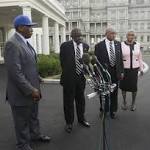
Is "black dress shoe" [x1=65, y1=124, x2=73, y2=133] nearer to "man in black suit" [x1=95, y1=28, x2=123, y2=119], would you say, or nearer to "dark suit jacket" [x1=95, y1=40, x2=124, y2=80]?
"man in black suit" [x1=95, y1=28, x2=123, y2=119]

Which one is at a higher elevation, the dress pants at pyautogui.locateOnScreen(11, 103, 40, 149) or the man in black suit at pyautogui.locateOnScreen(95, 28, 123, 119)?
the man in black suit at pyautogui.locateOnScreen(95, 28, 123, 119)

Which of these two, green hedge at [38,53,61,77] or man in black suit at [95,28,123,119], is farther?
green hedge at [38,53,61,77]

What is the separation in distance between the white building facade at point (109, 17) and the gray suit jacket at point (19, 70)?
89.6 m

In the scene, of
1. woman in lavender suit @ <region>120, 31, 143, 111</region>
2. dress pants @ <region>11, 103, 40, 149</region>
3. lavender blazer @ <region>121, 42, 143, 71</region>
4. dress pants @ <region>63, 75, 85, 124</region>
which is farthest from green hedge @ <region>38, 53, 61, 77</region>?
dress pants @ <region>11, 103, 40, 149</region>

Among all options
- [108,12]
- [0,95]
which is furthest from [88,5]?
[0,95]

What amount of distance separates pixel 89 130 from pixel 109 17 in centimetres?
9279

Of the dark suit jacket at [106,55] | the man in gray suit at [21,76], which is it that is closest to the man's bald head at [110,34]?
the dark suit jacket at [106,55]

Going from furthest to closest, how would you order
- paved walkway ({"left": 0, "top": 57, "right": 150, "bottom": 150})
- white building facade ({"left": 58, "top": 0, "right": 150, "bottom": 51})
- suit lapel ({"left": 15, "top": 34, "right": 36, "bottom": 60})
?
white building facade ({"left": 58, "top": 0, "right": 150, "bottom": 51}), paved walkway ({"left": 0, "top": 57, "right": 150, "bottom": 150}), suit lapel ({"left": 15, "top": 34, "right": 36, "bottom": 60})

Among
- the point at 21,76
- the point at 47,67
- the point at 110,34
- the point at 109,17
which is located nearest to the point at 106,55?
the point at 110,34

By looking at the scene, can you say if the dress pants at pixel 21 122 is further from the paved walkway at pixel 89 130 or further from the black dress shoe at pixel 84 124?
the black dress shoe at pixel 84 124

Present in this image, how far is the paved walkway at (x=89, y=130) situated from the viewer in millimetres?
5340

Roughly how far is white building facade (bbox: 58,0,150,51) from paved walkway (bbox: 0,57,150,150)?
86618 mm

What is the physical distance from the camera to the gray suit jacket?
4406mm

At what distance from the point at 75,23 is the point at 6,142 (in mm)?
93219
